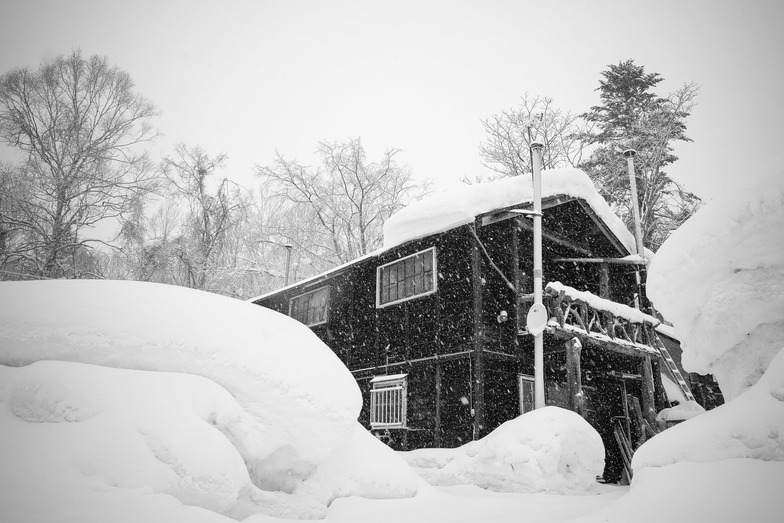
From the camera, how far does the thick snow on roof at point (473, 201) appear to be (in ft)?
33.4

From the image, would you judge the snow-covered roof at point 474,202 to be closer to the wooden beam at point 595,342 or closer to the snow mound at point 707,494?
the wooden beam at point 595,342

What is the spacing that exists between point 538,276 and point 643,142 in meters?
15.0

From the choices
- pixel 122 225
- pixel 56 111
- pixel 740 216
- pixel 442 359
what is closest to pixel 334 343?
pixel 442 359

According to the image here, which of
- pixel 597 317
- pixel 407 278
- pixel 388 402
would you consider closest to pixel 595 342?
pixel 597 317

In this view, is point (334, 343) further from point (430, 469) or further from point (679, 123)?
point (679, 123)

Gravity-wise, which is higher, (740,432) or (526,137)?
(526,137)

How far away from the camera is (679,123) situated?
2052 centimetres

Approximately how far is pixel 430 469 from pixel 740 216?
20.6 feet

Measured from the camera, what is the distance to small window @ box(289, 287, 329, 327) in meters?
14.7

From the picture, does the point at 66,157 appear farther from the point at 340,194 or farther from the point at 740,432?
the point at 740,432

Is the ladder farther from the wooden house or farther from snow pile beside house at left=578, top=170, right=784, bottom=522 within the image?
snow pile beside house at left=578, top=170, right=784, bottom=522

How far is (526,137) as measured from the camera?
21250 millimetres

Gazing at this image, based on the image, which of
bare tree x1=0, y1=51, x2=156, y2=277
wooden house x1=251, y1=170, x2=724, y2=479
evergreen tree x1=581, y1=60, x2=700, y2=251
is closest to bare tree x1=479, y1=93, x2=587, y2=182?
evergreen tree x1=581, y1=60, x2=700, y2=251

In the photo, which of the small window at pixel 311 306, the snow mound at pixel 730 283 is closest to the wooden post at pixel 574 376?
the snow mound at pixel 730 283
